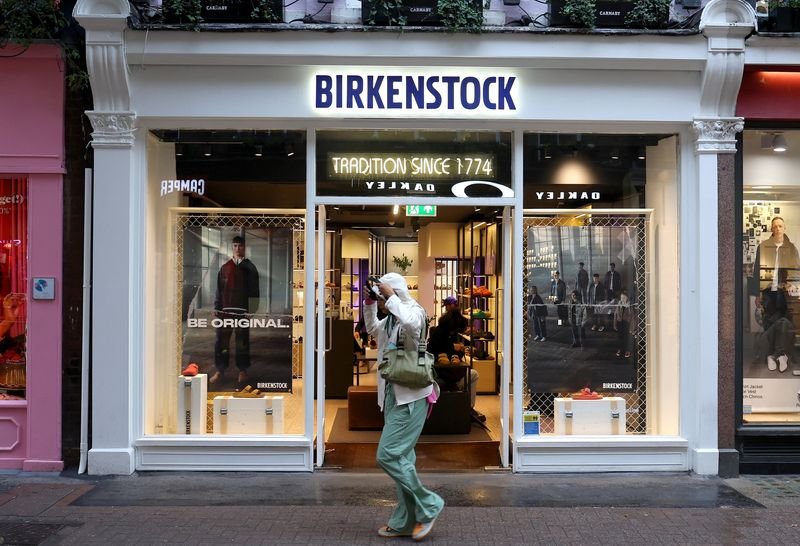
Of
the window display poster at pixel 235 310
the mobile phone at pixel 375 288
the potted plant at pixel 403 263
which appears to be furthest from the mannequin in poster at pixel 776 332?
the potted plant at pixel 403 263

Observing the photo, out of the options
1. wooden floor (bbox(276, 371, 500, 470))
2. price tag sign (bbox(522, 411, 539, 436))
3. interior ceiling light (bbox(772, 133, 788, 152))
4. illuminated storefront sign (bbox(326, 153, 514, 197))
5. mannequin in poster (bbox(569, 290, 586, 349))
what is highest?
interior ceiling light (bbox(772, 133, 788, 152))

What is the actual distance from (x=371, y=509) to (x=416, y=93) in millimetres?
4123

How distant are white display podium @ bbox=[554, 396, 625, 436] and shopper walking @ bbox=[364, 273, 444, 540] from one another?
2.55 meters

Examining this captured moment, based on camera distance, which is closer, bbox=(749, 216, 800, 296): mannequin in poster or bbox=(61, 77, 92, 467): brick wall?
bbox=(61, 77, 92, 467): brick wall

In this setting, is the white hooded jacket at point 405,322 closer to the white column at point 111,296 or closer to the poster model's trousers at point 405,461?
the poster model's trousers at point 405,461

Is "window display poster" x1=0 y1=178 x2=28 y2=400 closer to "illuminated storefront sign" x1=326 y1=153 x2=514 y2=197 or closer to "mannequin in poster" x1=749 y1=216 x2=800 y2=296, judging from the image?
"illuminated storefront sign" x1=326 y1=153 x2=514 y2=197

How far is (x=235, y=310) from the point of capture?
8219mm

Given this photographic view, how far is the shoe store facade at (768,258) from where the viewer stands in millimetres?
8008

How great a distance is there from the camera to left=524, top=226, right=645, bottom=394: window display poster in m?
8.24

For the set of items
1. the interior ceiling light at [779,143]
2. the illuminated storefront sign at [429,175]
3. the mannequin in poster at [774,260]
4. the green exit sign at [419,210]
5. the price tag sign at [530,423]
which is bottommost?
the price tag sign at [530,423]

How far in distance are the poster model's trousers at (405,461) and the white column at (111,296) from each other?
318 centimetres

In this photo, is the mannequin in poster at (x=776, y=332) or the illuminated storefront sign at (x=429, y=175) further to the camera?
the mannequin in poster at (x=776, y=332)

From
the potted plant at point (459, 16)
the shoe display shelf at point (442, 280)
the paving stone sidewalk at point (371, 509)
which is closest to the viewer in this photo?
the paving stone sidewalk at point (371, 509)

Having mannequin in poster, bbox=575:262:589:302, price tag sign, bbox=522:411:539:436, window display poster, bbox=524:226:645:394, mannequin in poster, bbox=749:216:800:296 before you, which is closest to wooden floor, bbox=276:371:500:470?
price tag sign, bbox=522:411:539:436
